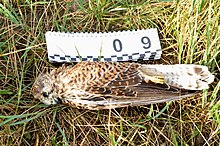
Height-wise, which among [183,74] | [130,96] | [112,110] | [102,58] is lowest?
[112,110]

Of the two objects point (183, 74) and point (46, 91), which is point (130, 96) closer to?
point (183, 74)

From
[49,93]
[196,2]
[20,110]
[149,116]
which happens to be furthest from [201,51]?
[20,110]

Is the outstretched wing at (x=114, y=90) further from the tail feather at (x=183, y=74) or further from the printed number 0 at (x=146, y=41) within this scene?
the printed number 0 at (x=146, y=41)

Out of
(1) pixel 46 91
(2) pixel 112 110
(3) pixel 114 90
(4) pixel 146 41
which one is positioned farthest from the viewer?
(4) pixel 146 41

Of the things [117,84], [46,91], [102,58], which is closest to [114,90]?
[117,84]

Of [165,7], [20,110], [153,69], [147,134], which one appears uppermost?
[165,7]

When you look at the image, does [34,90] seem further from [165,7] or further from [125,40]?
[165,7]
